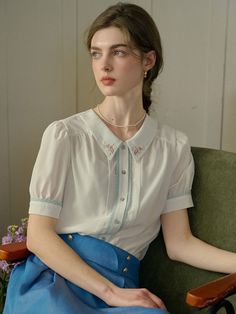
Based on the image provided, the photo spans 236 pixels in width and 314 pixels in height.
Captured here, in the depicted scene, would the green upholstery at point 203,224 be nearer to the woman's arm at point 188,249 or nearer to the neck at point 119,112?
the woman's arm at point 188,249

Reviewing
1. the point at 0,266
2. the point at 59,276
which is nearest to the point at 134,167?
the point at 59,276

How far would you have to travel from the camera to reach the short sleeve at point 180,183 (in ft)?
4.81

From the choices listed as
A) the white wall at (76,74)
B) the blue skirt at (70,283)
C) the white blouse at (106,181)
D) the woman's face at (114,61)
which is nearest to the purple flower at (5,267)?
the blue skirt at (70,283)

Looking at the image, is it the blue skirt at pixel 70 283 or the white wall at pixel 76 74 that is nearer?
the blue skirt at pixel 70 283

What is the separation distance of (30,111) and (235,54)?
1014mm

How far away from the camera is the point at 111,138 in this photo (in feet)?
4.56

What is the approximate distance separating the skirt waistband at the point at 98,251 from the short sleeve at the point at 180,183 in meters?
0.23

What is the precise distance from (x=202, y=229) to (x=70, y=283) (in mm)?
458

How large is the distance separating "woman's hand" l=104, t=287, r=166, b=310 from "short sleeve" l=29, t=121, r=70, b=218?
0.27 m

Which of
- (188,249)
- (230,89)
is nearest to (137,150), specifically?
(188,249)

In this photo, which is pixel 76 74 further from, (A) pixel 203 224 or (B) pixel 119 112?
(A) pixel 203 224

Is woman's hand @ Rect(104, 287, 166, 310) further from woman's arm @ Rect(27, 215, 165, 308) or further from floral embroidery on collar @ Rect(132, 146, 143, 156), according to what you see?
floral embroidery on collar @ Rect(132, 146, 143, 156)

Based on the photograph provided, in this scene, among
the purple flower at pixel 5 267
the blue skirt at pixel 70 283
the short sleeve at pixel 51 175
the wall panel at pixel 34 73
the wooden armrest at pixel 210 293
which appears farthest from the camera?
the wall panel at pixel 34 73

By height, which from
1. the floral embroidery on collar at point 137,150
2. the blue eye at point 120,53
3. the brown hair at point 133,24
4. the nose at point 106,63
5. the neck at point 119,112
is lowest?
the floral embroidery on collar at point 137,150
